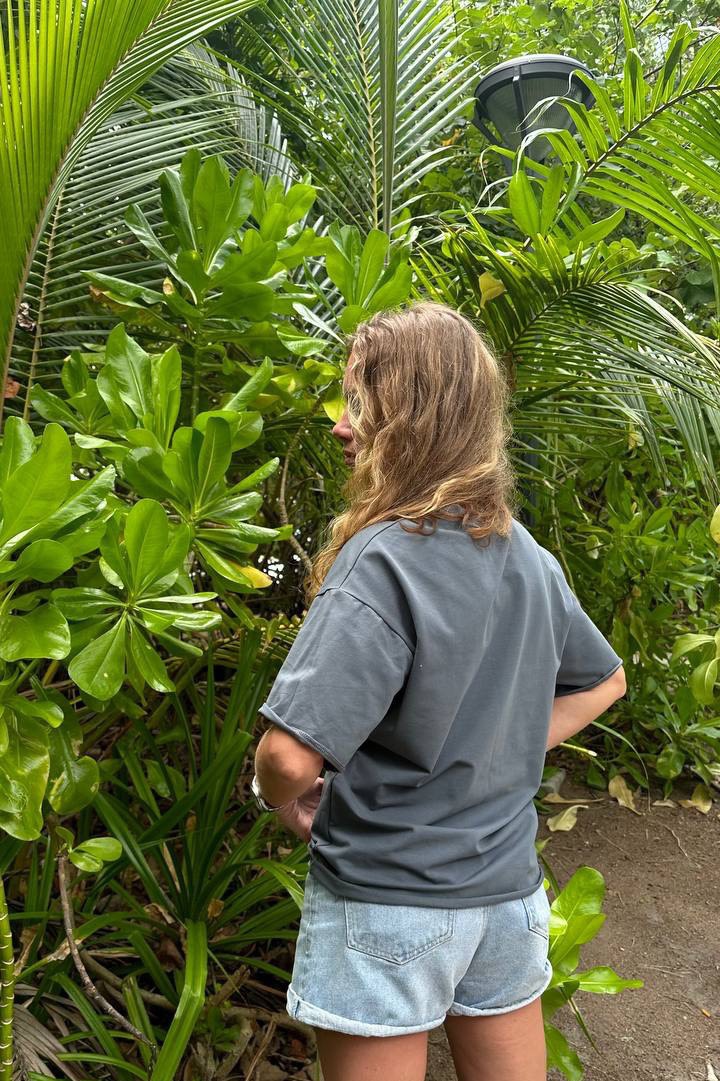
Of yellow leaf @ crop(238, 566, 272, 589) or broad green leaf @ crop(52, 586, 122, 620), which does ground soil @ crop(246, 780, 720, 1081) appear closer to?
yellow leaf @ crop(238, 566, 272, 589)

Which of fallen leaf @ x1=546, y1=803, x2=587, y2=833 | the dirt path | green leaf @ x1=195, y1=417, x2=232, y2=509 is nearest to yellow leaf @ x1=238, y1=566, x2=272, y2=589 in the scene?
green leaf @ x1=195, y1=417, x2=232, y2=509

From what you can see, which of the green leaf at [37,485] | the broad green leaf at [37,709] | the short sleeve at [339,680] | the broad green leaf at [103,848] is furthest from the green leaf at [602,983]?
the green leaf at [37,485]

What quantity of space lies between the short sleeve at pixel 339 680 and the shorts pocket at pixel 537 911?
1.36 ft

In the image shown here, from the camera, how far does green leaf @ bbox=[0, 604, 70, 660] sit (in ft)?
4.03

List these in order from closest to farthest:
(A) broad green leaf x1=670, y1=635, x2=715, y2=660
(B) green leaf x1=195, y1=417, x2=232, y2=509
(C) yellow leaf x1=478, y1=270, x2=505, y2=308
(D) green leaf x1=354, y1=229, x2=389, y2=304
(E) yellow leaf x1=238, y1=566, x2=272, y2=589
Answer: (B) green leaf x1=195, y1=417, x2=232, y2=509 → (E) yellow leaf x1=238, y1=566, x2=272, y2=589 → (D) green leaf x1=354, y1=229, x2=389, y2=304 → (C) yellow leaf x1=478, y1=270, x2=505, y2=308 → (A) broad green leaf x1=670, y1=635, x2=715, y2=660

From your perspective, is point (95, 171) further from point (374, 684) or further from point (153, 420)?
point (374, 684)

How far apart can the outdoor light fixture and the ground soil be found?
2561 millimetres

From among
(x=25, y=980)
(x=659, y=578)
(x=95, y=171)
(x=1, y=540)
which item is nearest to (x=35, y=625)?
(x=1, y=540)

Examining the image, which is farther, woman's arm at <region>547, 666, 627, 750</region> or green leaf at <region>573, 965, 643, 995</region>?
green leaf at <region>573, 965, 643, 995</region>

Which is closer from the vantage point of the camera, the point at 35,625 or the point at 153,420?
the point at 35,625

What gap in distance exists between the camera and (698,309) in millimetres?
4035

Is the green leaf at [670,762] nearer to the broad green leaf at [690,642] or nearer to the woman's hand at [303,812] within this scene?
the broad green leaf at [690,642]

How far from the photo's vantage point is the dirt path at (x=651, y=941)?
7.83 ft

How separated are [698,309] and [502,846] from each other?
3364mm
